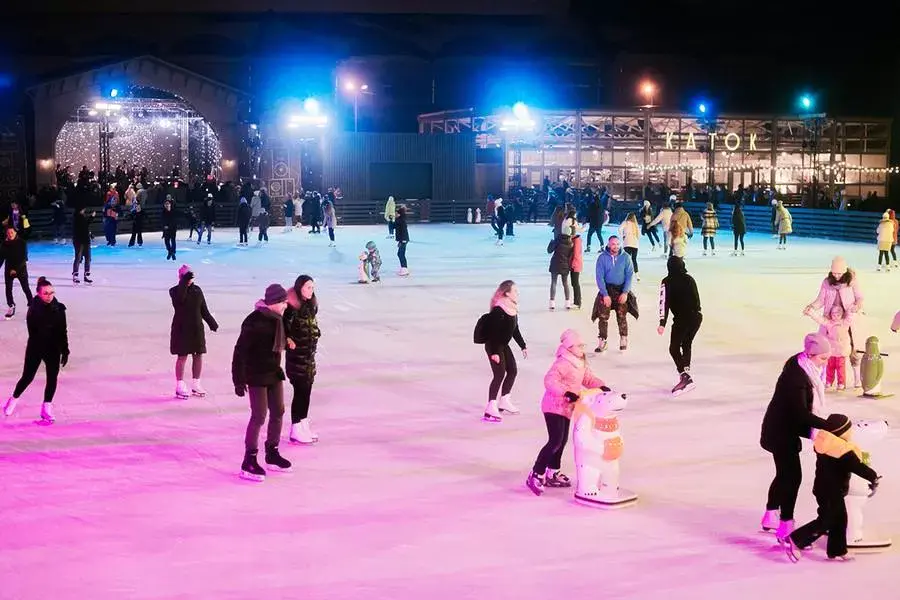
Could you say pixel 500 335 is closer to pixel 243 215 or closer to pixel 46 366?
pixel 46 366

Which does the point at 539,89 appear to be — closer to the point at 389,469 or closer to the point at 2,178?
the point at 2,178

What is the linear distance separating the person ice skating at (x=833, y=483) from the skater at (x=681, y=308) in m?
4.82

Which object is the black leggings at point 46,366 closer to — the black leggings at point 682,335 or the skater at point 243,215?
the black leggings at point 682,335

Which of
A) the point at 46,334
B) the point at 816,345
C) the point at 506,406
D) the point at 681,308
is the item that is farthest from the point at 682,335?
the point at 46,334

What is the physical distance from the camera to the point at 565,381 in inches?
316

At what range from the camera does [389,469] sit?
8.95 meters

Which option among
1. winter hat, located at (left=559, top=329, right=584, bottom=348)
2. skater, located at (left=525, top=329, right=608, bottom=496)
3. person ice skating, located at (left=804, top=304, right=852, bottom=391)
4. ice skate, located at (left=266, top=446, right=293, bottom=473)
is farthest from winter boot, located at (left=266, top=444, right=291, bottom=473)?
person ice skating, located at (left=804, top=304, right=852, bottom=391)

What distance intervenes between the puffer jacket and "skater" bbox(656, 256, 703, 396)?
12.2 feet

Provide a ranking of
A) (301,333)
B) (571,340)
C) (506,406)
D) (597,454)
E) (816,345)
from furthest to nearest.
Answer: (506,406)
(301,333)
(571,340)
(597,454)
(816,345)

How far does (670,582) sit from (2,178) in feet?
119

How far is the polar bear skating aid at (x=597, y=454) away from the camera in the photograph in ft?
25.6

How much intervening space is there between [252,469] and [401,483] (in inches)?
42.6

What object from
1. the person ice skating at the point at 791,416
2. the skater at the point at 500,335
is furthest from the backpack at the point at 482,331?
the person ice skating at the point at 791,416

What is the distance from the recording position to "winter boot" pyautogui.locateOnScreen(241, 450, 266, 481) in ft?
27.9
